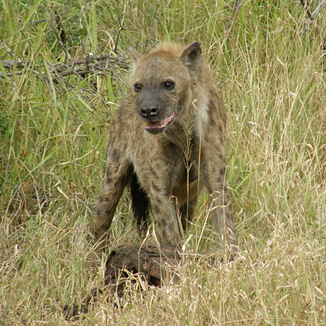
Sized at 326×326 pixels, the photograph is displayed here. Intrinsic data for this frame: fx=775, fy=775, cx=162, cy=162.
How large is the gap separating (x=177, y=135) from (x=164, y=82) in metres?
0.32

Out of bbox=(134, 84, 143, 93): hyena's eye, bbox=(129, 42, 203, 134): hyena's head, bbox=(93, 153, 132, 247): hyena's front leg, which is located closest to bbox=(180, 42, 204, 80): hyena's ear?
bbox=(129, 42, 203, 134): hyena's head

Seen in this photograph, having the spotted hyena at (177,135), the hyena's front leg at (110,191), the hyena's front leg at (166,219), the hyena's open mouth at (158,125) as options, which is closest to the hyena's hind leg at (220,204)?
the spotted hyena at (177,135)

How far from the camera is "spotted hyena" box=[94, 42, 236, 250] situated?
4164 mm

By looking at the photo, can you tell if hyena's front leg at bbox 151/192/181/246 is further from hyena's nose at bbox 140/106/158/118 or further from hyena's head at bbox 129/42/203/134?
hyena's nose at bbox 140/106/158/118

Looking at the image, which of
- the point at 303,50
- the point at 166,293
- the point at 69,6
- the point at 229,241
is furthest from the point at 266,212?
the point at 69,6

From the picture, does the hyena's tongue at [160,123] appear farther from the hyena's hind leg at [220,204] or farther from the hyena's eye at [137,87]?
the hyena's hind leg at [220,204]

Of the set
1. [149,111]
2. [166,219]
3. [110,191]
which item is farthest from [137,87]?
[110,191]

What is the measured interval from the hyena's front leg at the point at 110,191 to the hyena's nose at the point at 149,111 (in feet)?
2.72

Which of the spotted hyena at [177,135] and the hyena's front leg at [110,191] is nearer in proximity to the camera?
the spotted hyena at [177,135]

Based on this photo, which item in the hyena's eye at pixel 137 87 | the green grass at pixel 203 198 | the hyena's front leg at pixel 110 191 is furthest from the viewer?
the hyena's front leg at pixel 110 191

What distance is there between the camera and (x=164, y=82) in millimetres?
4203

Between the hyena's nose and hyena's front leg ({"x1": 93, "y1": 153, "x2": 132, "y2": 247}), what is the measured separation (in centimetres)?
83

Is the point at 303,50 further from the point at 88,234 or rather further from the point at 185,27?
the point at 88,234

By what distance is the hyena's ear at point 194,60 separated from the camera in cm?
432
